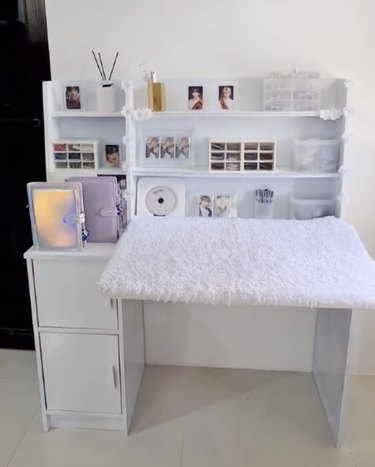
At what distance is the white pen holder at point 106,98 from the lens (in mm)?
2129

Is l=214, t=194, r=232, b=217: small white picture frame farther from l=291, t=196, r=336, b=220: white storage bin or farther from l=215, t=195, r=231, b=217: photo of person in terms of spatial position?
l=291, t=196, r=336, b=220: white storage bin

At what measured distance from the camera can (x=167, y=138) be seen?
2.24 m

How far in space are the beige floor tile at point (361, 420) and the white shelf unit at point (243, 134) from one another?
873mm

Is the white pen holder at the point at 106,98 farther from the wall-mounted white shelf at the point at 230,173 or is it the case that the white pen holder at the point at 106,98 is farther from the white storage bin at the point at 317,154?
the white storage bin at the point at 317,154

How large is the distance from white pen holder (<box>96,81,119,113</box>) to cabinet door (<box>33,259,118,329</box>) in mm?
674

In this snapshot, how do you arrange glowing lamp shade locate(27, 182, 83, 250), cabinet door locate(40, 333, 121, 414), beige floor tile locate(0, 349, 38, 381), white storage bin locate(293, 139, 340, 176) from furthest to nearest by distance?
beige floor tile locate(0, 349, 38, 381), white storage bin locate(293, 139, 340, 176), cabinet door locate(40, 333, 121, 414), glowing lamp shade locate(27, 182, 83, 250)

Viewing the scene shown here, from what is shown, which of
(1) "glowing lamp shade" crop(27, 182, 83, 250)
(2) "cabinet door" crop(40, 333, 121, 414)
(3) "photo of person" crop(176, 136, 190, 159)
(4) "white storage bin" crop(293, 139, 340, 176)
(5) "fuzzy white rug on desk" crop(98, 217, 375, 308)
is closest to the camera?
(5) "fuzzy white rug on desk" crop(98, 217, 375, 308)

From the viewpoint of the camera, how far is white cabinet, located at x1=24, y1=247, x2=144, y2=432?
1953 mm

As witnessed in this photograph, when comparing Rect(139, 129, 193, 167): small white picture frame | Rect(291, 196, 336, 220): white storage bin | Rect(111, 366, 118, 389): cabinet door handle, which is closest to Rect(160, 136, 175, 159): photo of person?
Rect(139, 129, 193, 167): small white picture frame

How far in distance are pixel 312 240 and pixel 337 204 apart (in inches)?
11.6

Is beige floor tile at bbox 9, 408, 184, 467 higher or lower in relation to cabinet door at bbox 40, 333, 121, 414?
lower

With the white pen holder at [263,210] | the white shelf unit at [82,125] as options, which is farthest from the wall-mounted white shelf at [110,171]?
the white pen holder at [263,210]

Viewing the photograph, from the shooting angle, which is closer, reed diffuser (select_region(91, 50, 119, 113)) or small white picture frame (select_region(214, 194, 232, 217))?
reed diffuser (select_region(91, 50, 119, 113))

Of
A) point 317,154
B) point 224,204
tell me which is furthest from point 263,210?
point 317,154
